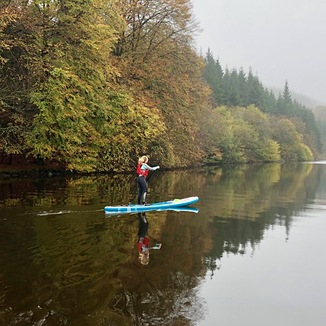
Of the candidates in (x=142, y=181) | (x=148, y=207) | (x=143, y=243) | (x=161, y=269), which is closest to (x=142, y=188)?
(x=142, y=181)

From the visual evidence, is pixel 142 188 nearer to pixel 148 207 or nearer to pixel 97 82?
pixel 148 207

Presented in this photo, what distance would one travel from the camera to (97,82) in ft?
85.4

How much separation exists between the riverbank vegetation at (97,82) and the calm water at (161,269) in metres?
10.8

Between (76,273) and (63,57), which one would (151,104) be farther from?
(76,273)

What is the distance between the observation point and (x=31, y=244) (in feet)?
29.6

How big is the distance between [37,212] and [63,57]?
599 inches

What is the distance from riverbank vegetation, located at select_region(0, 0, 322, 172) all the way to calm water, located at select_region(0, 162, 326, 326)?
10.8 meters

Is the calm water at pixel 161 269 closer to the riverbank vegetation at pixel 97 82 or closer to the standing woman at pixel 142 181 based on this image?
the standing woman at pixel 142 181

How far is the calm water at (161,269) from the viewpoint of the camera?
19.2 ft

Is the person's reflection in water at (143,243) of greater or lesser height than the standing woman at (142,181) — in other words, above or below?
below

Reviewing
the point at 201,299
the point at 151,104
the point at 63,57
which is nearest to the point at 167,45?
the point at 151,104

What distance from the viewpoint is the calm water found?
5844 mm

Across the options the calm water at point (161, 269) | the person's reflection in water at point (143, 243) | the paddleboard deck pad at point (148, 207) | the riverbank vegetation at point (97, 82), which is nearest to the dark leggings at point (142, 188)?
the paddleboard deck pad at point (148, 207)

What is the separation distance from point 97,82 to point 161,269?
2045 centimetres
